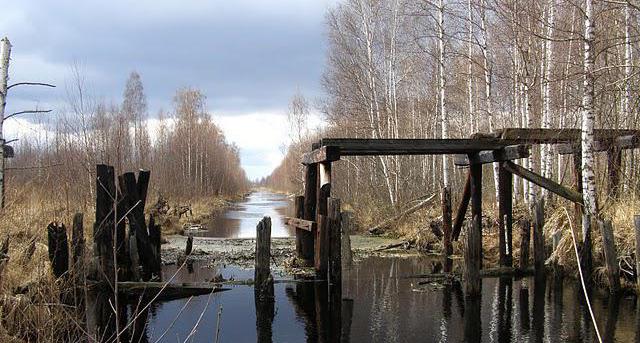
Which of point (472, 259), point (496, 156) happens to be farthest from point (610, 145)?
point (472, 259)

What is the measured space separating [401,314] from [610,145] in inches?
243

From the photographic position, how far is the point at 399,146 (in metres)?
11.1

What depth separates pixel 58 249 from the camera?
8.37 meters

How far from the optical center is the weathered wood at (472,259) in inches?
370

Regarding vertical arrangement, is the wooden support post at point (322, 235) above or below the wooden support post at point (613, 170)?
below

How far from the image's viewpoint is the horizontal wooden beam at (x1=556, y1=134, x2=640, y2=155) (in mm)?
10950

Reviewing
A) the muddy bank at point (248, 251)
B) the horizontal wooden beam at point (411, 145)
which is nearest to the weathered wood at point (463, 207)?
the horizontal wooden beam at point (411, 145)

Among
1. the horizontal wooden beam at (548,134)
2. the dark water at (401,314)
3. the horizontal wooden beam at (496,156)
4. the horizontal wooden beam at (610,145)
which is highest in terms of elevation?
the horizontal wooden beam at (548,134)

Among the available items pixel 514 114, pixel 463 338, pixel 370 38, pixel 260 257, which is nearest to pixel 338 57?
pixel 370 38

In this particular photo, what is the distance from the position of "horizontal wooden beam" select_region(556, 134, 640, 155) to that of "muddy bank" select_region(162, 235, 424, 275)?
16.7 ft

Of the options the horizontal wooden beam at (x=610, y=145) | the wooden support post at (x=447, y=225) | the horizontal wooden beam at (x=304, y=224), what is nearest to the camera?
the horizontal wooden beam at (x=610, y=145)

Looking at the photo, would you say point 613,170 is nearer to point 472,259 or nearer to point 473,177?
point 473,177

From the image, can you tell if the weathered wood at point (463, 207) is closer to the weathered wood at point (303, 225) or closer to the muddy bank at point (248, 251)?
the muddy bank at point (248, 251)

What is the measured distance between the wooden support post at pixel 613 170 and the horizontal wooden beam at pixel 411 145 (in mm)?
2289
